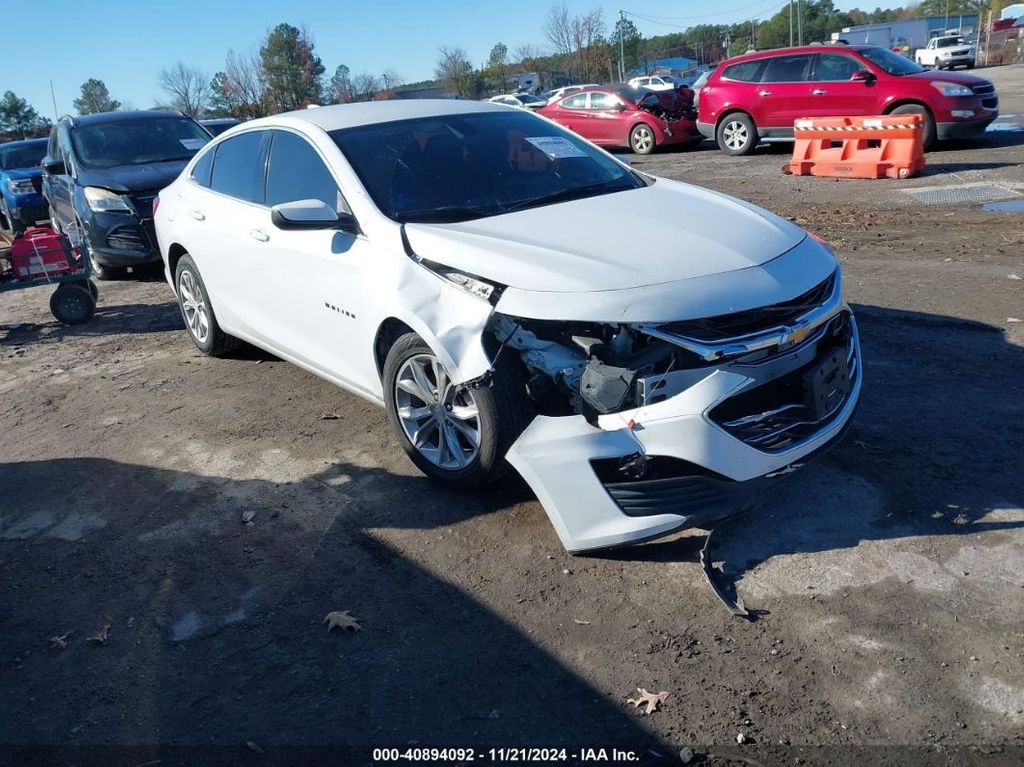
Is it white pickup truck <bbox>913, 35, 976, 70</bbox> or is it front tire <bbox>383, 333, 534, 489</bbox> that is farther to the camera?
white pickup truck <bbox>913, 35, 976, 70</bbox>

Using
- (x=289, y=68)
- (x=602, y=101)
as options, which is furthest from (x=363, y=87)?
(x=602, y=101)

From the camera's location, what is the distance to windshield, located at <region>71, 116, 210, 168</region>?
1058 cm

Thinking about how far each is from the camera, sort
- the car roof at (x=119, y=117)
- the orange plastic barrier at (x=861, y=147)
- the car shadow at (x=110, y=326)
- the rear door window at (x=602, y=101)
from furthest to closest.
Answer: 1. the rear door window at (x=602, y=101)
2. the orange plastic barrier at (x=861, y=147)
3. the car roof at (x=119, y=117)
4. the car shadow at (x=110, y=326)

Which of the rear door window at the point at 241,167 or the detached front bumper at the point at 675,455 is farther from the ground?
the rear door window at the point at 241,167

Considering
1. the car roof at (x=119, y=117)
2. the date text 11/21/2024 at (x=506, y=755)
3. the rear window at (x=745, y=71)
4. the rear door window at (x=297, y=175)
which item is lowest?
the date text 11/21/2024 at (x=506, y=755)

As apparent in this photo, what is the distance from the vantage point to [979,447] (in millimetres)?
4289

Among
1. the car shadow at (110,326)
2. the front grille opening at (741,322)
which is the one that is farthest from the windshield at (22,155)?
the front grille opening at (741,322)

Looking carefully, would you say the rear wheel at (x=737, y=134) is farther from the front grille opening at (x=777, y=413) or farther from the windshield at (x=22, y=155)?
the front grille opening at (x=777, y=413)

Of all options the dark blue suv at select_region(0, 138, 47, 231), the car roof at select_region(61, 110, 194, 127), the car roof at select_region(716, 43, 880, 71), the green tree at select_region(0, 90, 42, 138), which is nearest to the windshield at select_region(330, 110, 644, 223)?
the car roof at select_region(61, 110, 194, 127)

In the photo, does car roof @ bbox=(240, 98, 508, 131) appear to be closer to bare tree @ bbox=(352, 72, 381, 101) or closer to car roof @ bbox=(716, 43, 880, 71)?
car roof @ bbox=(716, 43, 880, 71)

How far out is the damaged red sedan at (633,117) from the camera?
18.6m

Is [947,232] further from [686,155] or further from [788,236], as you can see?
[686,155]

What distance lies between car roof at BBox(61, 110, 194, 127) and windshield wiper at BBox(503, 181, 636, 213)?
8248mm

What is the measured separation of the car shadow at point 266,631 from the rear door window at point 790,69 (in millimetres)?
13488
